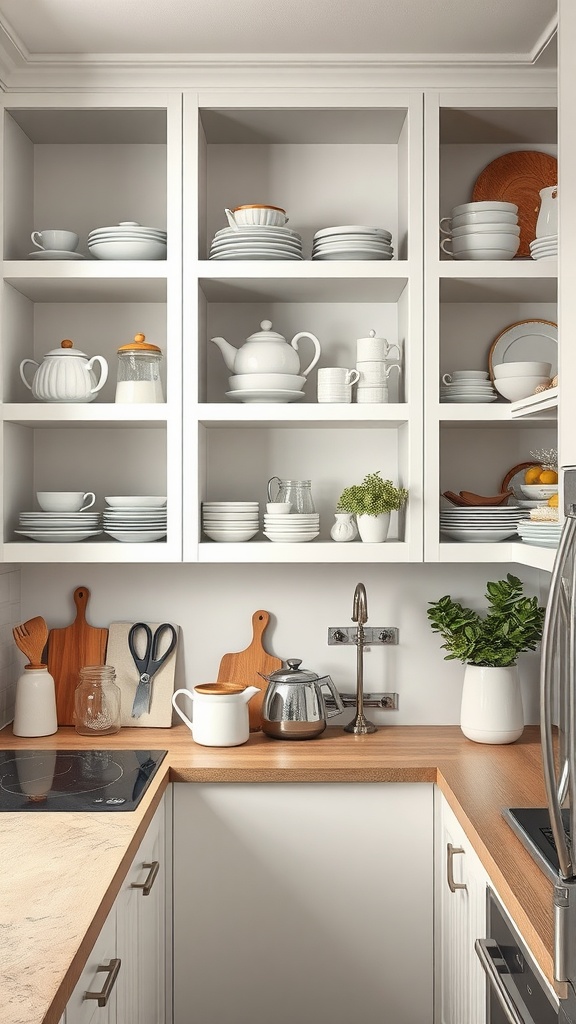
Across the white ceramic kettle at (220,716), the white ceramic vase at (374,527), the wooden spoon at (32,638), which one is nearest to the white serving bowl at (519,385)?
the white ceramic vase at (374,527)

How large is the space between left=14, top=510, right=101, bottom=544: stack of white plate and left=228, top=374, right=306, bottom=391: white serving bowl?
0.53m

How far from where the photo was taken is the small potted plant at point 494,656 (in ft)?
8.21

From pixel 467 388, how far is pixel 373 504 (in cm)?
42

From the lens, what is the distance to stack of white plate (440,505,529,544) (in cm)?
251

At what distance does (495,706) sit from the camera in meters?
2.50

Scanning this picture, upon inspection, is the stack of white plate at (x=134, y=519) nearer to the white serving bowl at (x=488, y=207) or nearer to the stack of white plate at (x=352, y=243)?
the stack of white plate at (x=352, y=243)

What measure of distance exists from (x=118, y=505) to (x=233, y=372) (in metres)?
0.50

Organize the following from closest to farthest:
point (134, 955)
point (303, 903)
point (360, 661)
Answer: point (134, 955), point (303, 903), point (360, 661)

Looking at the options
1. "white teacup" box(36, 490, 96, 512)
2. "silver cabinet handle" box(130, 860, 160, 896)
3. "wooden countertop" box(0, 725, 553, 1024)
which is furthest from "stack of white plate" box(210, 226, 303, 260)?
"silver cabinet handle" box(130, 860, 160, 896)

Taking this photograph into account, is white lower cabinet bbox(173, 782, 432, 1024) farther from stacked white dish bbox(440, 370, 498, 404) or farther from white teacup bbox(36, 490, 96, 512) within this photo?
stacked white dish bbox(440, 370, 498, 404)

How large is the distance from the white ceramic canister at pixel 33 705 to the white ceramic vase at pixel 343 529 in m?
0.88

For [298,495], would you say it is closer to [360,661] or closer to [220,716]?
[360,661]

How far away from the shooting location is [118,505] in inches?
99.0

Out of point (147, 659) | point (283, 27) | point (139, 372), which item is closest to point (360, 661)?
point (147, 659)
